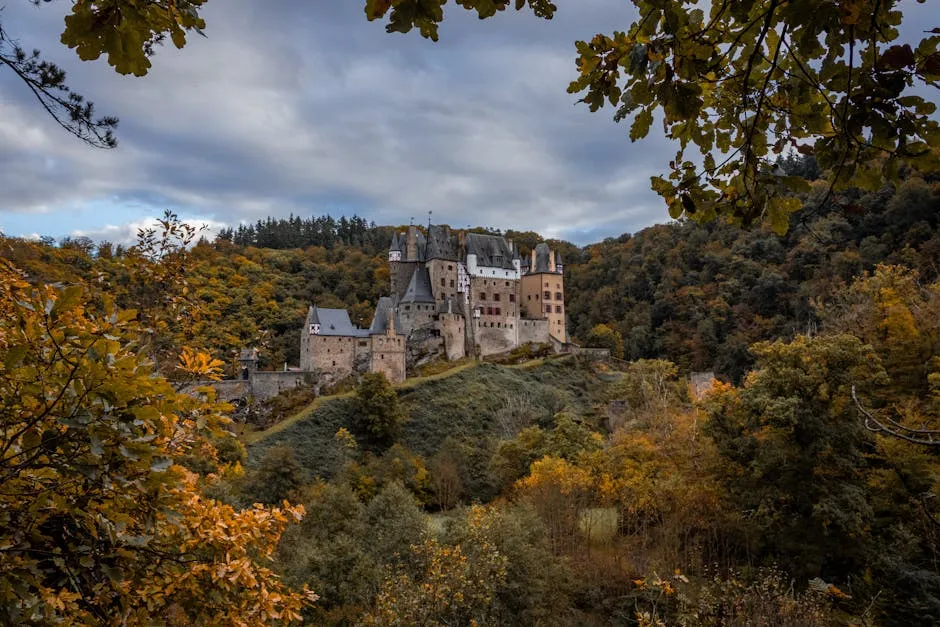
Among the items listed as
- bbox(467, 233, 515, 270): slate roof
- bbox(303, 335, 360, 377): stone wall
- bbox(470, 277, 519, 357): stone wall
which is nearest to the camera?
bbox(303, 335, 360, 377): stone wall

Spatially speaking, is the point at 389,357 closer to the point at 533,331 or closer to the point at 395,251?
the point at 395,251

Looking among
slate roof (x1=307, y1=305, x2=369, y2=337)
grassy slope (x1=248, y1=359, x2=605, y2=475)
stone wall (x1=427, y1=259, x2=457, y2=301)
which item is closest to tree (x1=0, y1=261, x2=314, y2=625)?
grassy slope (x1=248, y1=359, x2=605, y2=475)

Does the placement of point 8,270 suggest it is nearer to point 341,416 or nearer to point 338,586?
point 338,586

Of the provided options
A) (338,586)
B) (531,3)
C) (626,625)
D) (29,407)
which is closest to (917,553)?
(626,625)

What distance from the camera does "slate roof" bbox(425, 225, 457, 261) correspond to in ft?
156

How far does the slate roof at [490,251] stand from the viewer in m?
49.6

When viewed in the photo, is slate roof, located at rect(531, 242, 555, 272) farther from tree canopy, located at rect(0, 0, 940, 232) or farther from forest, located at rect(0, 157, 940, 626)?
tree canopy, located at rect(0, 0, 940, 232)

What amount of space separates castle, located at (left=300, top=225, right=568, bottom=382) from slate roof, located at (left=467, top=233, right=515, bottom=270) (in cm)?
10

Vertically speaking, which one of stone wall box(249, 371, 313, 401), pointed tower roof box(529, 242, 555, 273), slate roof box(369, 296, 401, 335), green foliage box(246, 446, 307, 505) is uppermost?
pointed tower roof box(529, 242, 555, 273)

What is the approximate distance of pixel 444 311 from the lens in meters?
45.4

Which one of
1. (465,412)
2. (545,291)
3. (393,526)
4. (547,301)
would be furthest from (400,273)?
(393,526)

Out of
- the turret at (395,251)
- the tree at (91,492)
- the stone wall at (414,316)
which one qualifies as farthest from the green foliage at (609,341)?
the tree at (91,492)

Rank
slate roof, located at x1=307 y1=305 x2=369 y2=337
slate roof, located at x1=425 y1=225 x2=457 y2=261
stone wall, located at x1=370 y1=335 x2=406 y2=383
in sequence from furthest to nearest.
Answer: slate roof, located at x1=425 y1=225 x2=457 y2=261, slate roof, located at x1=307 y1=305 x2=369 y2=337, stone wall, located at x1=370 y1=335 x2=406 y2=383

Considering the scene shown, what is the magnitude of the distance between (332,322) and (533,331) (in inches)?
691
